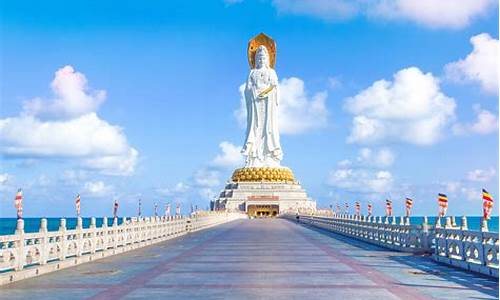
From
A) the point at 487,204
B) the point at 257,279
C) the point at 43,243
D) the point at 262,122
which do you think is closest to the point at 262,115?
the point at 262,122

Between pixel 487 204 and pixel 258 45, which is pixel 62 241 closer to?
pixel 487 204

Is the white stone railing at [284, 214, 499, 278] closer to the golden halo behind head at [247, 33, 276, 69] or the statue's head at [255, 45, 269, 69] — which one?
the statue's head at [255, 45, 269, 69]

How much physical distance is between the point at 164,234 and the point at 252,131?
63362mm

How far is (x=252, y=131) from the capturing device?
9812 centimetres

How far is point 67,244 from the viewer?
18969 millimetres

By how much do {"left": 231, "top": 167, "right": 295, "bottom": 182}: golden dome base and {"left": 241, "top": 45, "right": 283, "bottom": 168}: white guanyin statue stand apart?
1.49 m

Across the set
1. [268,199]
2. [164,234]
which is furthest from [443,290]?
[268,199]

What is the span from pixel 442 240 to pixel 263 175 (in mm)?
77522

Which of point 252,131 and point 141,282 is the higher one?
point 252,131

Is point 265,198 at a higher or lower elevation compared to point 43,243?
higher

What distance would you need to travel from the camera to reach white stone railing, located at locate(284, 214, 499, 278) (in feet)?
54.7

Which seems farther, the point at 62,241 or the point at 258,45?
the point at 258,45

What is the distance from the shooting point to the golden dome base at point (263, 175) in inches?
3866

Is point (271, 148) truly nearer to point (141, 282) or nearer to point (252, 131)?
point (252, 131)
